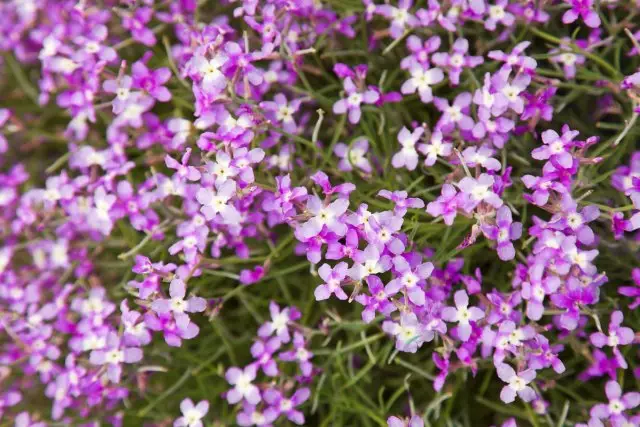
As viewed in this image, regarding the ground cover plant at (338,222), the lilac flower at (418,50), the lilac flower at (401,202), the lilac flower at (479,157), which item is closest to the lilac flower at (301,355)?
the ground cover plant at (338,222)

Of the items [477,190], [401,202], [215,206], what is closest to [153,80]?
[215,206]

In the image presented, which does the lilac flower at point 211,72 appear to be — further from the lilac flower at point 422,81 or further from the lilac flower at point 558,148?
the lilac flower at point 558,148

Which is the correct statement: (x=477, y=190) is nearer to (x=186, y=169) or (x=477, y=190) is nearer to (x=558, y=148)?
(x=558, y=148)

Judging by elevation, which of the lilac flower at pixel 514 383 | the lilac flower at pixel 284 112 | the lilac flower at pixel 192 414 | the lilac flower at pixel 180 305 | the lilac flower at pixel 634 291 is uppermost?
the lilac flower at pixel 284 112

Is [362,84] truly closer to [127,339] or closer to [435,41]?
[435,41]

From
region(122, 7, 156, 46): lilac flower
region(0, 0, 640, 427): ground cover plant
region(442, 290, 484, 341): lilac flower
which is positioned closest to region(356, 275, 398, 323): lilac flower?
region(0, 0, 640, 427): ground cover plant
